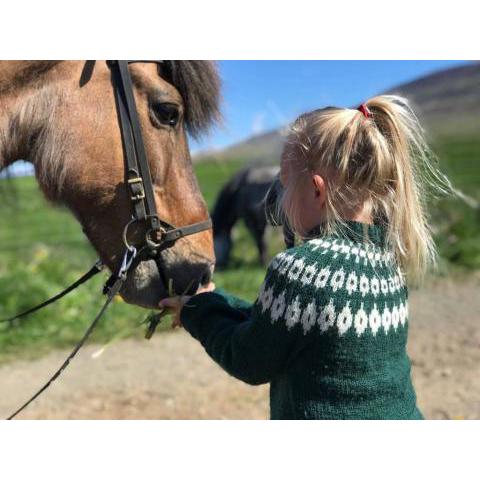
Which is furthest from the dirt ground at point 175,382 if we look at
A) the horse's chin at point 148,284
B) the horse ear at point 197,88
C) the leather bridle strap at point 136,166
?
the horse ear at point 197,88

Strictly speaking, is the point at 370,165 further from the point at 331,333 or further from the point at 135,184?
the point at 135,184

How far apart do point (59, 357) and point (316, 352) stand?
12.3 ft

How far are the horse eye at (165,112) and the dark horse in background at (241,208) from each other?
5.78m

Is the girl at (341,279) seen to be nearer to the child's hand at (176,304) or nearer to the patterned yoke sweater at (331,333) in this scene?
the patterned yoke sweater at (331,333)

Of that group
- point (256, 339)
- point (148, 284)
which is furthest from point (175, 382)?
point (256, 339)

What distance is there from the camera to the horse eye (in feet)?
6.51

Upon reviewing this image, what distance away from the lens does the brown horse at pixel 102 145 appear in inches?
76.2

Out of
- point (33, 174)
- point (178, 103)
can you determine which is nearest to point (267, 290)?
point (178, 103)

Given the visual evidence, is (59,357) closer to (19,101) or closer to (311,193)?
(19,101)

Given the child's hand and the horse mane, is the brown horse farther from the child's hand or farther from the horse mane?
the child's hand

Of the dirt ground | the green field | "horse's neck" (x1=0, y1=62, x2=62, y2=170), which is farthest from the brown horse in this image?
the dirt ground

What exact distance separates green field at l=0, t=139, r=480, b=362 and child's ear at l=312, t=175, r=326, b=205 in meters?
1.18

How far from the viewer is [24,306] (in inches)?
217

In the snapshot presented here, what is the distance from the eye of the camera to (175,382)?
13.6 feet
